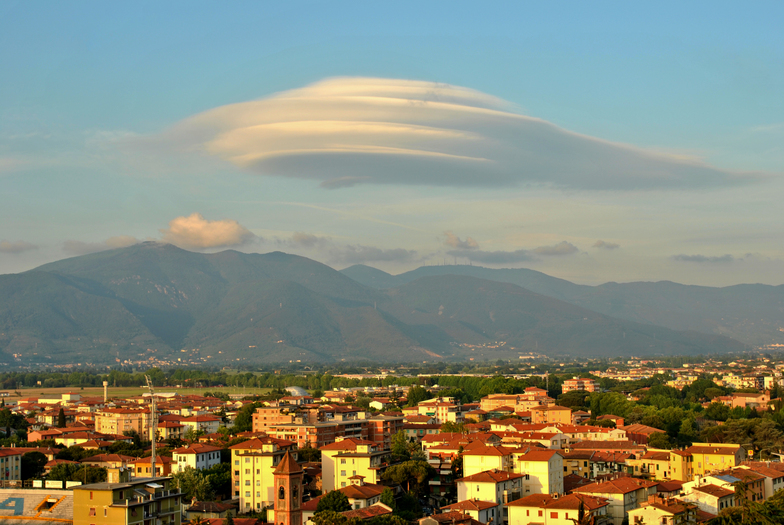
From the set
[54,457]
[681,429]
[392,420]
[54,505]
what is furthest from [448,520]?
[681,429]

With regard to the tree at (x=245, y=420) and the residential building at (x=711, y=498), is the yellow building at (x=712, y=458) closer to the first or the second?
the residential building at (x=711, y=498)

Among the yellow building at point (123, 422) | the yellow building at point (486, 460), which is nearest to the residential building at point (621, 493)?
the yellow building at point (486, 460)

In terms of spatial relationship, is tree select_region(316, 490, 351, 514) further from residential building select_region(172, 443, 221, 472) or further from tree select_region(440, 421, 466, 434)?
tree select_region(440, 421, 466, 434)

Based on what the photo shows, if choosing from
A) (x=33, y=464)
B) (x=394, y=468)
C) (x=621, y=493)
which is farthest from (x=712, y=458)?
(x=33, y=464)

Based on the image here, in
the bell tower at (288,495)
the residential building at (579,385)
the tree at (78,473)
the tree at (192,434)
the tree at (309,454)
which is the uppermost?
the bell tower at (288,495)

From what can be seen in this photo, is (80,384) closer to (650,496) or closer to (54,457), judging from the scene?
(54,457)

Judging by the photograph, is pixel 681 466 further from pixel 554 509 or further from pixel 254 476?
pixel 254 476
